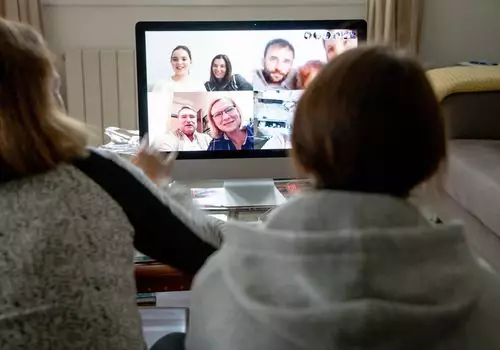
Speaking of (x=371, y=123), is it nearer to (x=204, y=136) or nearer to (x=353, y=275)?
(x=353, y=275)

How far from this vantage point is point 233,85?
6.62 ft

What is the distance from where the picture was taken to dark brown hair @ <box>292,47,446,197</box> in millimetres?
980

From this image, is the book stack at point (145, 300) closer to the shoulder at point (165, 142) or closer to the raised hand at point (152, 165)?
the raised hand at point (152, 165)

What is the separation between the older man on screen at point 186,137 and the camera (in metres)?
2.02

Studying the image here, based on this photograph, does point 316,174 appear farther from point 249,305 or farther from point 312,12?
point 312,12

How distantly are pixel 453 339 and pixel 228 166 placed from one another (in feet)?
4.01

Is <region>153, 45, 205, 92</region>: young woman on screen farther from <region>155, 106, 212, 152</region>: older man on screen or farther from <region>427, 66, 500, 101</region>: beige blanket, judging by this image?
<region>427, 66, 500, 101</region>: beige blanket

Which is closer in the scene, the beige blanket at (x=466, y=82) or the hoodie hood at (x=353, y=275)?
the hoodie hood at (x=353, y=275)

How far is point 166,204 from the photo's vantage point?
4.32 ft

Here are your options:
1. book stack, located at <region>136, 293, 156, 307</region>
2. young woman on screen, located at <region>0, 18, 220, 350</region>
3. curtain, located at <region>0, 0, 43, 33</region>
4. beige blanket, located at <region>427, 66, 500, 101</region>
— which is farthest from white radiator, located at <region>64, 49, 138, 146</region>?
young woman on screen, located at <region>0, 18, 220, 350</region>

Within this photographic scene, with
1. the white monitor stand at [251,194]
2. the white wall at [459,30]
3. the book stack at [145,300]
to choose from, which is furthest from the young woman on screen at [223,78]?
the white wall at [459,30]

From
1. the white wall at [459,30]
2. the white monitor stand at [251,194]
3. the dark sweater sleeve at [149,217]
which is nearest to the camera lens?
the dark sweater sleeve at [149,217]

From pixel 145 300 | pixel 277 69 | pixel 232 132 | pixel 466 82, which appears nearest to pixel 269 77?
pixel 277 69

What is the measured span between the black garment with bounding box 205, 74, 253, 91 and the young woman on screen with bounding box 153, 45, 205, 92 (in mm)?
21
